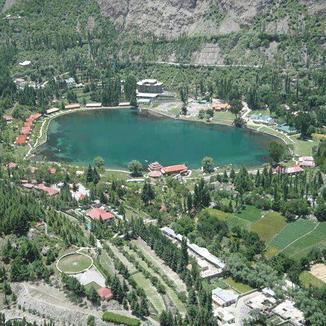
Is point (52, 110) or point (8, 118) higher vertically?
point (8, 118)

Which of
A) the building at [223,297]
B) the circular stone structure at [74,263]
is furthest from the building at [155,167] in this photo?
the building at [223,297]

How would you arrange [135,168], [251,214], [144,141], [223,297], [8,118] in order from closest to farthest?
[223,297] < [251,214] < [135,168] < [144,141] < [8,118]

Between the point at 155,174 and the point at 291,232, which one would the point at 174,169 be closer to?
the point at 155,174

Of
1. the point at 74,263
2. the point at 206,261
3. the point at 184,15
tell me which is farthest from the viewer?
the point at 184,15

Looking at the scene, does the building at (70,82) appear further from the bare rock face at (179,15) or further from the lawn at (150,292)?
the lawn at (150,292)

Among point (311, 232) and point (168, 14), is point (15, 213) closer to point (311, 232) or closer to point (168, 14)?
point (311, 232)

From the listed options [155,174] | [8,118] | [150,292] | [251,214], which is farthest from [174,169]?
[8,118]
